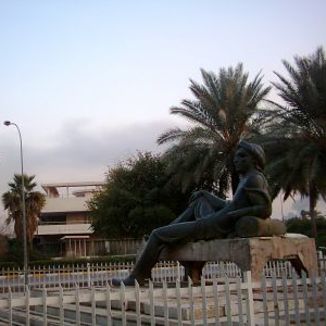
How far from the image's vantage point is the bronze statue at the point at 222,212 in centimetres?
893

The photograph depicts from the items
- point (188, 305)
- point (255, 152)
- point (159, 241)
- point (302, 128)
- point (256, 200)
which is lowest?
point (188, 305)

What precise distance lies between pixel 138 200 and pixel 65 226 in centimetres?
2420

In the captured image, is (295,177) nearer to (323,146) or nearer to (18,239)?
(323,146)

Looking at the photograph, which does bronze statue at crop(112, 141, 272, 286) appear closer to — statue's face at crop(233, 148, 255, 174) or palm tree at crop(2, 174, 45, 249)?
statue's face at crop(233, 148, 255, 174)

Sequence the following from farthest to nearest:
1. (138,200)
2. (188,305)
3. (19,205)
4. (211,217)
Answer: (19,205) < (138,200) < (211,217) < (188,305)

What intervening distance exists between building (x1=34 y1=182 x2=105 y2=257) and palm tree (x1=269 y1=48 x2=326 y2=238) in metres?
28.1

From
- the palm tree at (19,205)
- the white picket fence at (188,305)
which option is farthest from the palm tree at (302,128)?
the palm tree at (19,205)

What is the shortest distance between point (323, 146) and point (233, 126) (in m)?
4.84

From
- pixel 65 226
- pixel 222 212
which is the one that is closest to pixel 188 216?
pixel 222 212

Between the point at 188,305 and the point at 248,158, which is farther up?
the point at 248,158

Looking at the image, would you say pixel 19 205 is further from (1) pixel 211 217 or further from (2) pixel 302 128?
(1) pixel 211 217

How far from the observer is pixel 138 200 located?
3288cm

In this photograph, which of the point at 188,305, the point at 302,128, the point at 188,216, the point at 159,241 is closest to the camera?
the point at 188,305

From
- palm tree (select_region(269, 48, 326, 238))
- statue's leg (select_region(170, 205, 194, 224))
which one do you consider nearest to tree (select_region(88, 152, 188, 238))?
palm tree (select_region(269, 48, 326, 238))
